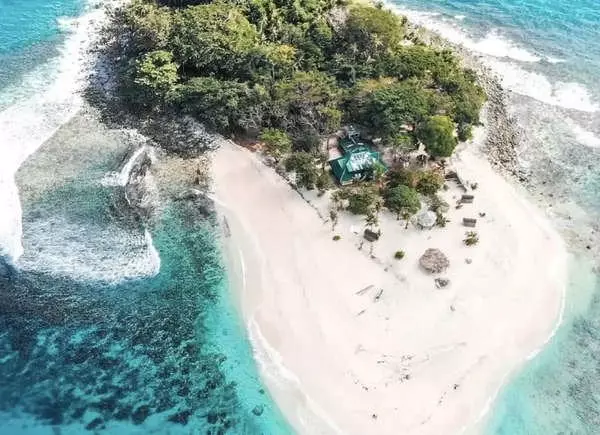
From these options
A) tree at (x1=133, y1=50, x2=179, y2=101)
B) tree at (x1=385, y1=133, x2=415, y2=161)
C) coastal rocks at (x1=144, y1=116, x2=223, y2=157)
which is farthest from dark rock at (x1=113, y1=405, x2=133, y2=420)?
tree at (x1=133, y1=50, x2=179, y2=101)

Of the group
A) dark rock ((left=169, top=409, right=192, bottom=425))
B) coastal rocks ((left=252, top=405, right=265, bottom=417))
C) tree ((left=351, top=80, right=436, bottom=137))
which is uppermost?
tree ((left=351, top=80, right=436, bottom=137))

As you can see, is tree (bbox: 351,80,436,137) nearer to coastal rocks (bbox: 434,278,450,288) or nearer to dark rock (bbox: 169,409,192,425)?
coastal rocks (bbox: 434,278,450,288)

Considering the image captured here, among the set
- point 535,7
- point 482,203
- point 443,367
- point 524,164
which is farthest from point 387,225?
point 535,7

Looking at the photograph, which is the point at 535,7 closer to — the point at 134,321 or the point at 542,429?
the point at 542,429

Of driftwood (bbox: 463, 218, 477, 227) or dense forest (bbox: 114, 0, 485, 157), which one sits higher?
dense forest (bbox: 114, 0, 485, 157)

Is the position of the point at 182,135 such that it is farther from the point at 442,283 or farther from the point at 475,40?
the point at 475,40

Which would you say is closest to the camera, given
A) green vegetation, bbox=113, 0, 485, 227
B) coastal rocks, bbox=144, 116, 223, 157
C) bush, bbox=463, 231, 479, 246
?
bush, bbox=463, 231, 479, 246

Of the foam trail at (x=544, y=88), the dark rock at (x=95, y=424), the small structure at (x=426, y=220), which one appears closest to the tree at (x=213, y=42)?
the small structure at (x=426, y=220)
